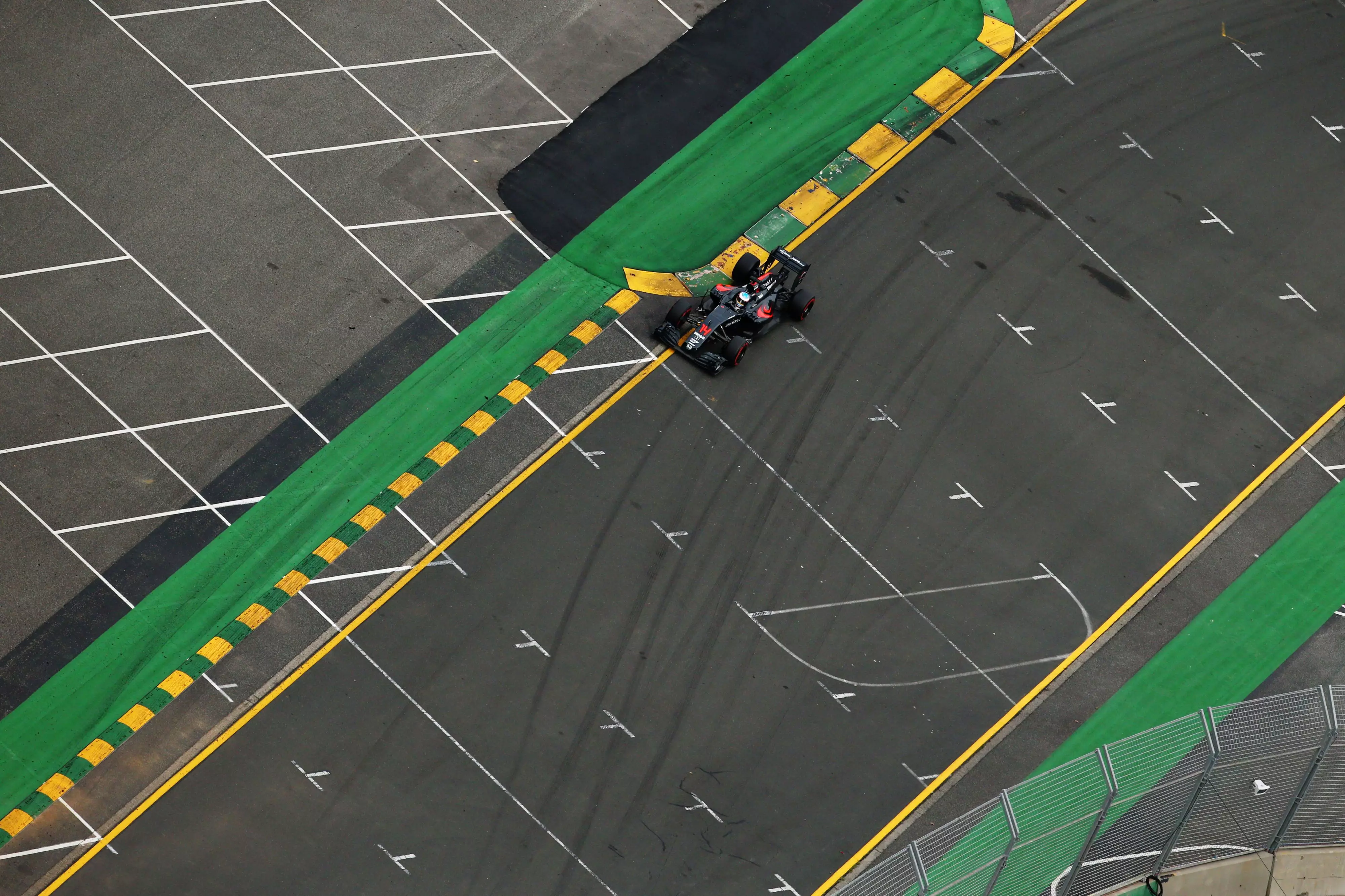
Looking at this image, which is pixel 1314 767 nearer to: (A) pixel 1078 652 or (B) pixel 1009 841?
(A) pixel 1078 652

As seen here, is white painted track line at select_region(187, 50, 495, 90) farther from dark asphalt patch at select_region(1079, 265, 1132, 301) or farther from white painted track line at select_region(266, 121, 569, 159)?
dark asphalt patch at select_region(1079, 265, 1132, 301)

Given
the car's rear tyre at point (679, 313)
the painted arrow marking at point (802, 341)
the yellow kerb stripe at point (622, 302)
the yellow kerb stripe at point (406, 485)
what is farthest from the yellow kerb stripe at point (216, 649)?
the painted arrow marking at point (802, 341)

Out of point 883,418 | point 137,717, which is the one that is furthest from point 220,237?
point 883,418

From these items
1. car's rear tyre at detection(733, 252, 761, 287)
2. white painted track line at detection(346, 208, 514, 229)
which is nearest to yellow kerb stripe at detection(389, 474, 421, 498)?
white painted track line at detection(346, 208, 514, 229)

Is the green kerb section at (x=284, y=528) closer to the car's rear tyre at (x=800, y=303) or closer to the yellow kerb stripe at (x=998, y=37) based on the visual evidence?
the car's rear tyre at (x=800, y=303)

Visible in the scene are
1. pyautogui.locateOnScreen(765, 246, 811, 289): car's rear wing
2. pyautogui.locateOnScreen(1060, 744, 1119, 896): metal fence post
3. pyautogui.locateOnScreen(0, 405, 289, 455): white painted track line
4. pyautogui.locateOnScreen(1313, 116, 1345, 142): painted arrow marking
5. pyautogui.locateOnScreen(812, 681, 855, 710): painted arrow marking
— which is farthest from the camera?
pyautogui.locateOnScreen(1313, 116, 1345, 142): painted arrow marking

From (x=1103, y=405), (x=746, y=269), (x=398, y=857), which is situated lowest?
(x=398, y=857)
